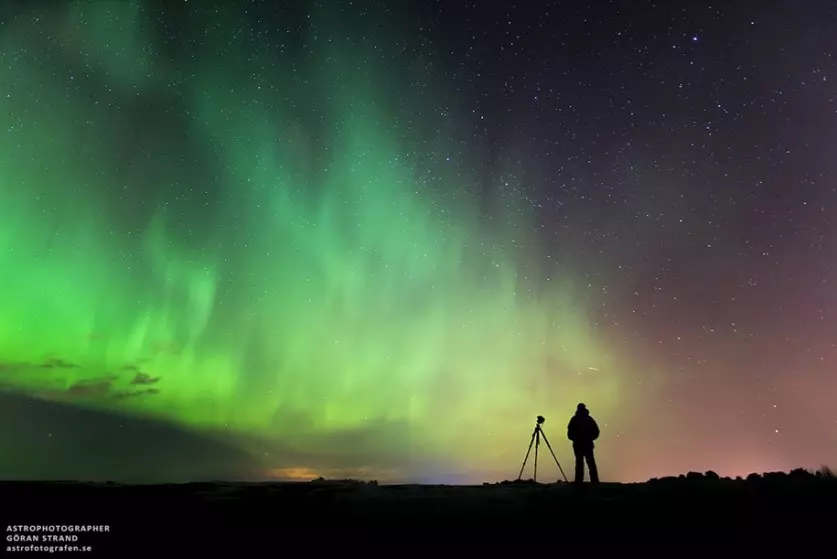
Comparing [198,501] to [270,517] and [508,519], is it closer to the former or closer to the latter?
[270,517]

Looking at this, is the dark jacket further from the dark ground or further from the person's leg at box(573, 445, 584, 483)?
the dark ground

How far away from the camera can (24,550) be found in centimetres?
822

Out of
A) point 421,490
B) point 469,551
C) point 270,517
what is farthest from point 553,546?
point 421,490

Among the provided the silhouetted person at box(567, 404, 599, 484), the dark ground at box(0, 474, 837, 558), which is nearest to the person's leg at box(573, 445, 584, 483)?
the silhouetted person at box(567, 404, 599, 484)

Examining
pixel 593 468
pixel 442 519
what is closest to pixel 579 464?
pixel 593 468

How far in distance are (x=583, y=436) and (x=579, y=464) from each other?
81 centimetres

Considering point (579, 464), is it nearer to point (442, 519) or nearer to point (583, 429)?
point (583, 429)

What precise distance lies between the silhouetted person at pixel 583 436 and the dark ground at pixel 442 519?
3.07 meters

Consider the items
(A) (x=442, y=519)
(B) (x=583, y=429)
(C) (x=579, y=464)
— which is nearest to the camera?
(A) (x=442, y=519)

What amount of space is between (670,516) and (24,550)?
9592 millimetres

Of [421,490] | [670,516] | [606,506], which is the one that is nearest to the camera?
[670,516]

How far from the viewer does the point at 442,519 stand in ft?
31.8

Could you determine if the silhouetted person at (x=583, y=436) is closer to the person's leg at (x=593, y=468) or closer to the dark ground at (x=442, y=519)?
the person's leg at (x=593, y=468)

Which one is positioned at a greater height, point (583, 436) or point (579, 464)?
point (583, 436)
